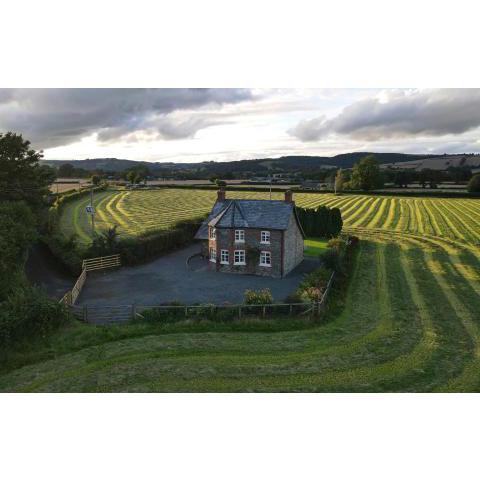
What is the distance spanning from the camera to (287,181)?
132750mm

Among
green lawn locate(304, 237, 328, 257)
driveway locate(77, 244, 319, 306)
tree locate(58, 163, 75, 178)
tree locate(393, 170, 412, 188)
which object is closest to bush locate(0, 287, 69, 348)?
driveway locate(77, 244, 319, 306)

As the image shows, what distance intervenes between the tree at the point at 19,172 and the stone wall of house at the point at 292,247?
21.8 m

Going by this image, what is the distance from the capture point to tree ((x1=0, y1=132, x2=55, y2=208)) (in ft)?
110

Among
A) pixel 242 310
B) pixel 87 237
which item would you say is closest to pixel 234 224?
pixel 242 310

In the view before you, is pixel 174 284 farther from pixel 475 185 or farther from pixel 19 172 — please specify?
pixel 475 185

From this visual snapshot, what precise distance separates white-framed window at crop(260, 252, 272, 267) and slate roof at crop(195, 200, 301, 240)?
6.71ft

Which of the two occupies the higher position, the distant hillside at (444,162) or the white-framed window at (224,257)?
the distant hillside at (444,162)

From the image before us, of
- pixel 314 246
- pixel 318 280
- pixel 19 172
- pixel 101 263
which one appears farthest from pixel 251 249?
pixel 19 172

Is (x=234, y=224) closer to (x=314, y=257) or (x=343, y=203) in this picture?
(x=314, y=257)

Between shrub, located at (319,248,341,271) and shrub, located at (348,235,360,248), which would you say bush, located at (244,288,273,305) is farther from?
shrub, located at (348,235,360,248)

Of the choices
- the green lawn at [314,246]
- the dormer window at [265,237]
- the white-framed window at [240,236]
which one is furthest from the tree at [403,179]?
the white-framed window at [240,236]

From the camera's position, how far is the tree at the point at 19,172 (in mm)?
33562

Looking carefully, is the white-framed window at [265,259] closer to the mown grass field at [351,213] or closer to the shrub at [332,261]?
the shrub at [332,261]

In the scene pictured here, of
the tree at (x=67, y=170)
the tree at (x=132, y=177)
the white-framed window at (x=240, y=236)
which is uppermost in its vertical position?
the tree at (x=67, y=170)
